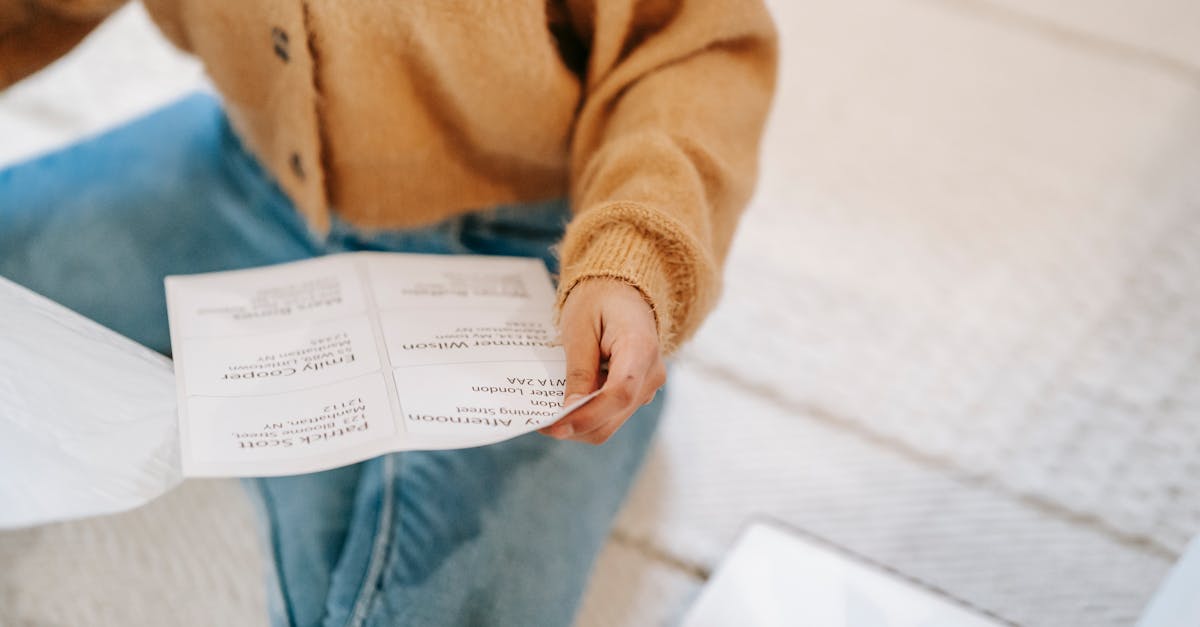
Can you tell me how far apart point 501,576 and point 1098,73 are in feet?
3.47

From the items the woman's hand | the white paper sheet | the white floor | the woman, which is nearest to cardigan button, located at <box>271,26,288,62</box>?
the woman

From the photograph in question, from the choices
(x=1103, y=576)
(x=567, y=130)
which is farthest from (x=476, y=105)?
(x=1103, y=576)

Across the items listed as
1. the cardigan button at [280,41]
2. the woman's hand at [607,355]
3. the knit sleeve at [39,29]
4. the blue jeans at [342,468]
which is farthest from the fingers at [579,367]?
the knit sleeve at [39,29]

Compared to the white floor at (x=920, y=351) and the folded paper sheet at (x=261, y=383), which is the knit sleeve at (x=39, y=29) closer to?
the folded paper sheet at (x=261, y=383)

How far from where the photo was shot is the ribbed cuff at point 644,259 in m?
0.45

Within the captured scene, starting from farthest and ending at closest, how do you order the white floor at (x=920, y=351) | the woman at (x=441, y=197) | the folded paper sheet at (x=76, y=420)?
the white floor at (x=920, y=351), the woman at (x=441, y=197), the folded paper sheet at (x=76, y=420)

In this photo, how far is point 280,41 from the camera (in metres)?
0.53

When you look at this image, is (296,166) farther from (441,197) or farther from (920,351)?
(920,351)

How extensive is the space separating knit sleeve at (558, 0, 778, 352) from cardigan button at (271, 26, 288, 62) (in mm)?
169

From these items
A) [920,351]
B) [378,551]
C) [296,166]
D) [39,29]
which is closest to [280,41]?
[296,166]

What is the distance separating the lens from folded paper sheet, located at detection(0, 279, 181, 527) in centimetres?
40

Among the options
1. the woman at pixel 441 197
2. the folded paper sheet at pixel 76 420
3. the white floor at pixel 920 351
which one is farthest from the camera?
the white floor at pixel 920 351

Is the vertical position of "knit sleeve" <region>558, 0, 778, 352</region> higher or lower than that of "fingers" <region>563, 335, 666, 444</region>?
higher

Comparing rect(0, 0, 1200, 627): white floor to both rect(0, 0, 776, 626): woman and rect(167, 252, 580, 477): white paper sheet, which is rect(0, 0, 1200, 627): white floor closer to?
rect(0, 0, 776, 626): woman
